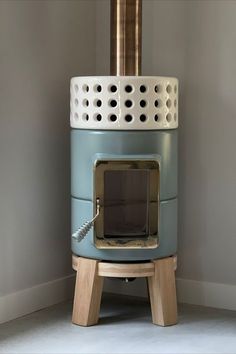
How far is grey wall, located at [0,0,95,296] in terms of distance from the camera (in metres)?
2.60

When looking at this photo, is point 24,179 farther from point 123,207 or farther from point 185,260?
point 185,260

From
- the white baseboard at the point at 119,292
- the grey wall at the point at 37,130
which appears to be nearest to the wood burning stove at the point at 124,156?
the grey wall at the point at 37,130

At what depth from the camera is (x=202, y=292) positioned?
2.89m

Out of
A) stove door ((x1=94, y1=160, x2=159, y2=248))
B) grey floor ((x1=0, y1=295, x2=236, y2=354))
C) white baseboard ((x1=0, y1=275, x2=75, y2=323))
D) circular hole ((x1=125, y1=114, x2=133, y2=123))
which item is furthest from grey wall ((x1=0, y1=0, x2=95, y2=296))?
circular hole ((x1=125, y1=114, x2=133, y2=123))

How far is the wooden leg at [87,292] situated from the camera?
2537 mm

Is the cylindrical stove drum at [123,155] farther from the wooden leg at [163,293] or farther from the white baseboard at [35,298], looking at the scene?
the white baseboard at [35,298]

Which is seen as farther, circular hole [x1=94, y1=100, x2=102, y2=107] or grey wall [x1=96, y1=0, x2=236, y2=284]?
grey wall [x1=96, y1=0, x2=236, y2=284]

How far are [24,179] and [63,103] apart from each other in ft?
1.33

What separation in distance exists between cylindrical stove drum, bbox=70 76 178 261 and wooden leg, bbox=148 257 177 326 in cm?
5

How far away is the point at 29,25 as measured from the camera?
8.79 ft

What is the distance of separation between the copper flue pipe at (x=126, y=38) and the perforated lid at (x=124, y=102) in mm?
138

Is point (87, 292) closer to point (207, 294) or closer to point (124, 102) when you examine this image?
point (207, 294)

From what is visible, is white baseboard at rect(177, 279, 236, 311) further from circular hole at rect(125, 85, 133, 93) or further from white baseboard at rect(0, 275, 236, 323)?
circular hole at rect(125, 85, 133, 93)

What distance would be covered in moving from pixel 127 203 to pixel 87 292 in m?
0.38
